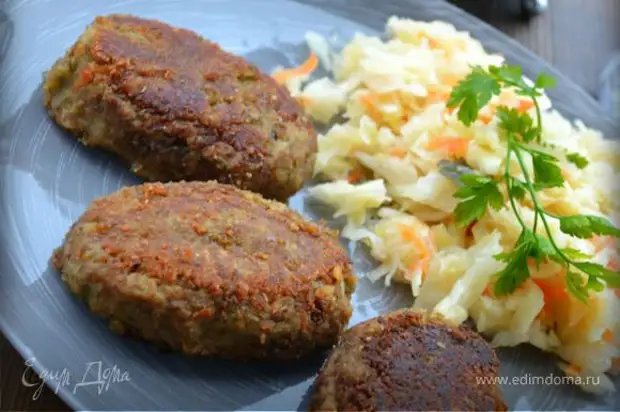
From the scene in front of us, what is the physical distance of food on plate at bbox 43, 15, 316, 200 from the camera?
3020mm

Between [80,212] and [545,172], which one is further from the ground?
[80,212]

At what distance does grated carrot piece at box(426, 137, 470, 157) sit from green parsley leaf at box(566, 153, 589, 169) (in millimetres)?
459

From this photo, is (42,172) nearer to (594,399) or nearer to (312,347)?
(312,347)

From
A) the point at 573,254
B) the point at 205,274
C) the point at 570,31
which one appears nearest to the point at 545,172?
the point at 573,254

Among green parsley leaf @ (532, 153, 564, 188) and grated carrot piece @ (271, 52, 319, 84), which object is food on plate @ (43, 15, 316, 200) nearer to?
grated carrot piece @ (271, 52, 319, 84)

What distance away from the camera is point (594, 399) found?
2895 mm

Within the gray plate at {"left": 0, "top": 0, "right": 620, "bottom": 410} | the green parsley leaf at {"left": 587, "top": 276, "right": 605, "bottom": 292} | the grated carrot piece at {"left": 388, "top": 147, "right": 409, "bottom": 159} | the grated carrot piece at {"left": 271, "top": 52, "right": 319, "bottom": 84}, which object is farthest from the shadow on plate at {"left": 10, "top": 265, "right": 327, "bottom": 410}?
the grated carrot piece at {"left": 271, "top": 52, "right": 319, "bottom": 84}

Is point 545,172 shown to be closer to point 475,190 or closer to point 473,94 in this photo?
point 475,190

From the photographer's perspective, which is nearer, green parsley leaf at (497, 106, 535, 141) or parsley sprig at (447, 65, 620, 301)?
parsley sprig at (447, 65, 620, 301)

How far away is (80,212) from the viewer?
9.55ft

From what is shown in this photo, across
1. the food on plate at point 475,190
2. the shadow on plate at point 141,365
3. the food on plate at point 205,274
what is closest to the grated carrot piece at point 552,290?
the food on plate at point 475,190

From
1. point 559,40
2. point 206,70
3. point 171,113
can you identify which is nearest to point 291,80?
point 206,70

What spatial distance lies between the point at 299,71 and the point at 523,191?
1.24m

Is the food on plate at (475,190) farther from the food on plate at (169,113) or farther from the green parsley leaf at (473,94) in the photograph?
the food on plate at (169,113)
